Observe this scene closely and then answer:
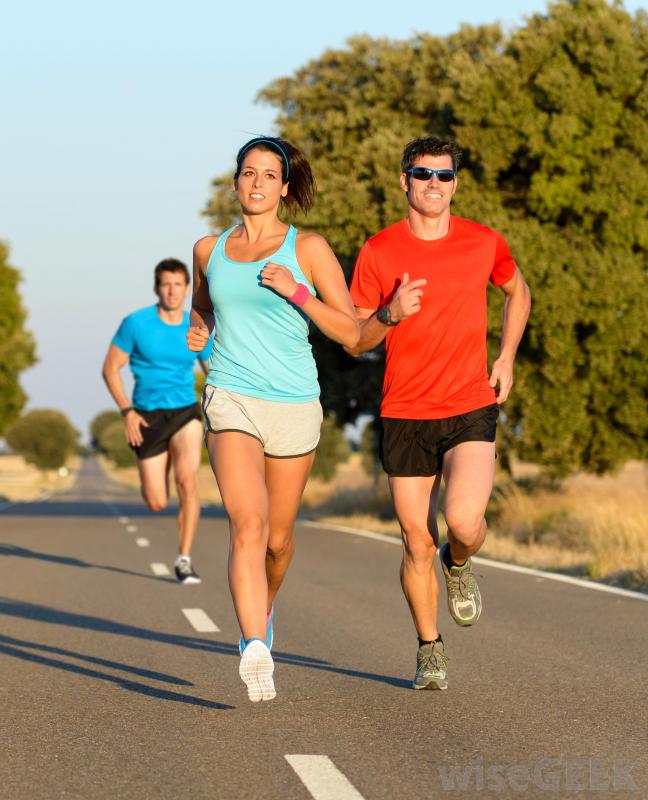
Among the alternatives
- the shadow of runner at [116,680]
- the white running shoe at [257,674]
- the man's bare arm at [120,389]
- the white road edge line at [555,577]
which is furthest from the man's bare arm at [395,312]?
the man's bare arm at [120,389]

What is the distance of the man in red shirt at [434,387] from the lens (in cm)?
648

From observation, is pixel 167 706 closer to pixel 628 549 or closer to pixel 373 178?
pixel 628 549

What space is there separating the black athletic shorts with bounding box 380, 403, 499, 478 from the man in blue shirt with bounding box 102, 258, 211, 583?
5.21 metres

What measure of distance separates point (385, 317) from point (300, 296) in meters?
0.55

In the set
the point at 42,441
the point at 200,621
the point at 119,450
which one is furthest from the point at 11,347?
the point at 119,450

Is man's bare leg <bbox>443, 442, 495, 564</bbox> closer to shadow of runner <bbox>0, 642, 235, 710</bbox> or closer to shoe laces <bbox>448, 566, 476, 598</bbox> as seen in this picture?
shoe laces <bbox>448, 566, 476, 598</bbox>

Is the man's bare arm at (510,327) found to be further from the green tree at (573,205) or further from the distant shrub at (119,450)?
the distant shrub at (119,450)

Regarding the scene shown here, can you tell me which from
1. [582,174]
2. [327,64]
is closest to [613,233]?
[582,174]

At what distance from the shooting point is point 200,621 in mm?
9352

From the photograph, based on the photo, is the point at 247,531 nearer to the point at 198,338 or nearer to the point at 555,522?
the point at 198,338

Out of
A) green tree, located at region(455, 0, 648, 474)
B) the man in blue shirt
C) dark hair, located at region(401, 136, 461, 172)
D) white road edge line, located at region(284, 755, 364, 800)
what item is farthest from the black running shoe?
green tree, located at region(455, 0, 648, 474)

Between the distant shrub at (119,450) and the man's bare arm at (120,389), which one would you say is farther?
the distant shrub at (119,450)

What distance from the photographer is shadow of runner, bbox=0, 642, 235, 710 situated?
6340 millimetres

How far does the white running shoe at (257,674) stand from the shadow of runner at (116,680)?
2.41 feet
